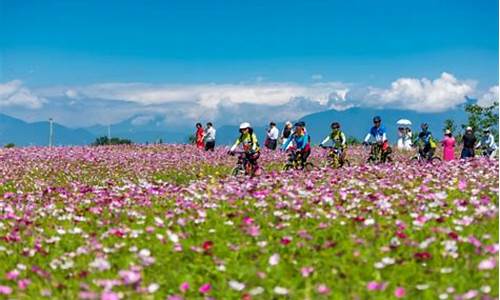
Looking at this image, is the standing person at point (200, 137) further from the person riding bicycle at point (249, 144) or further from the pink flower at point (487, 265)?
the pink flower at point (487, 265)

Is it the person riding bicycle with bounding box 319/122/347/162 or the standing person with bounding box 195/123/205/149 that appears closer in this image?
the person riding bicycle with bounding box 319/122/347/162

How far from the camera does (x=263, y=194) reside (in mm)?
11953

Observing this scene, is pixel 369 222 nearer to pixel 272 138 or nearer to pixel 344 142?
pixel 344 142

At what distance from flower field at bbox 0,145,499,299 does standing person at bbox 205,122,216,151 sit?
21.2 metres

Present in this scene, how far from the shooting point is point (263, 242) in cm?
862

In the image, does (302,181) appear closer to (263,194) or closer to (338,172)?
(338,172)

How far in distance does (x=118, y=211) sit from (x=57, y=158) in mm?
20107

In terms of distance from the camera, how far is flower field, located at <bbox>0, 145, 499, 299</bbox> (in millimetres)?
7188

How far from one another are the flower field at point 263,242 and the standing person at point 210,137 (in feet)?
69.5

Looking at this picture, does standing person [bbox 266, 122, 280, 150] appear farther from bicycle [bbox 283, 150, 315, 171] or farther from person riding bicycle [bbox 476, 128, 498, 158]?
bicycle [bbox 283, 150, 315, 171]

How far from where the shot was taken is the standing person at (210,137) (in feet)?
118

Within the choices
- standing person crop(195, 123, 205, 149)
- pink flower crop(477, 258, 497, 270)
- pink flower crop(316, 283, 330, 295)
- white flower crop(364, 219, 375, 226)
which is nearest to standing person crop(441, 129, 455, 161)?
standing person crop(195, 123, 205, 149)

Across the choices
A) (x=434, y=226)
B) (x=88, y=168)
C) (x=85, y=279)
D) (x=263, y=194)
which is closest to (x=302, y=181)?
(x=263, y=194)

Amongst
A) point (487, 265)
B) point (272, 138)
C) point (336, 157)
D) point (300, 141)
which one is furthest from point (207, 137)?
point (487, 265)
